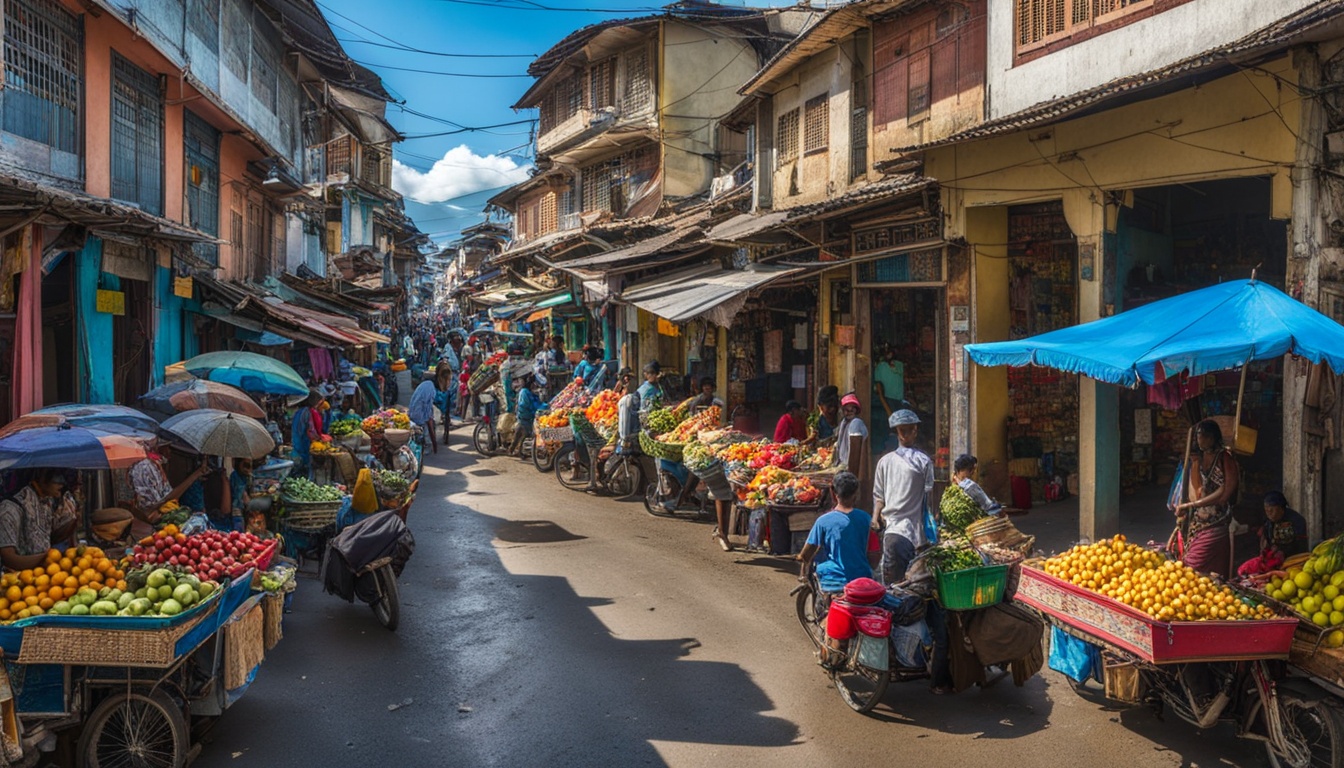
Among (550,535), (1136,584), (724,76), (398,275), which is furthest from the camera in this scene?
(398,275)

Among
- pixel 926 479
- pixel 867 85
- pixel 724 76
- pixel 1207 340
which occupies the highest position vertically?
pixel 724 76

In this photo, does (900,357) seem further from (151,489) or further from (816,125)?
(151,489)

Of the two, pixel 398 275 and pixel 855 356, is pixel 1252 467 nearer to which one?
Result: pixel 855 356

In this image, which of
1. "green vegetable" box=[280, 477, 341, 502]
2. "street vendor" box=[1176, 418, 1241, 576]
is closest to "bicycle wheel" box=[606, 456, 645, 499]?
"green vegetable" box=[280, 477, 341, 502]

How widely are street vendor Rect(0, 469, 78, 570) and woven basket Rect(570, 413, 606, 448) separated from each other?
10165 mm

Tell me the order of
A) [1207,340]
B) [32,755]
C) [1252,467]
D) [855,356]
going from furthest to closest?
[855,356] → [1252,467] → [1207,340] → [32,755]

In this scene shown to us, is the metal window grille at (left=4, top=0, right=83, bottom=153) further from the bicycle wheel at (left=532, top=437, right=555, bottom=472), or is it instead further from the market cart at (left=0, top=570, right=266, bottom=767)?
the bicycle wheel at (left=532, top=437, right=555, bottom=472)

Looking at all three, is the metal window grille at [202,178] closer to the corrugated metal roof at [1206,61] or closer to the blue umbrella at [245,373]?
the blue umbrella at [245,373]

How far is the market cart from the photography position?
17.7ft

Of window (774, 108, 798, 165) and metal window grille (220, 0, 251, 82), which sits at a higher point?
metal window grille (220, 0, 251, 82)

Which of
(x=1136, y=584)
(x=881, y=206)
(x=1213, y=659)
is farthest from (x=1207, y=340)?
(x=881, y=206)

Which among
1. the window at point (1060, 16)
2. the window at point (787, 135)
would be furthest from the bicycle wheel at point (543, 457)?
the window at point (1060, 16)

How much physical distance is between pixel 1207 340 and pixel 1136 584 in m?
1.99

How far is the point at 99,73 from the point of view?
11.3 metres
